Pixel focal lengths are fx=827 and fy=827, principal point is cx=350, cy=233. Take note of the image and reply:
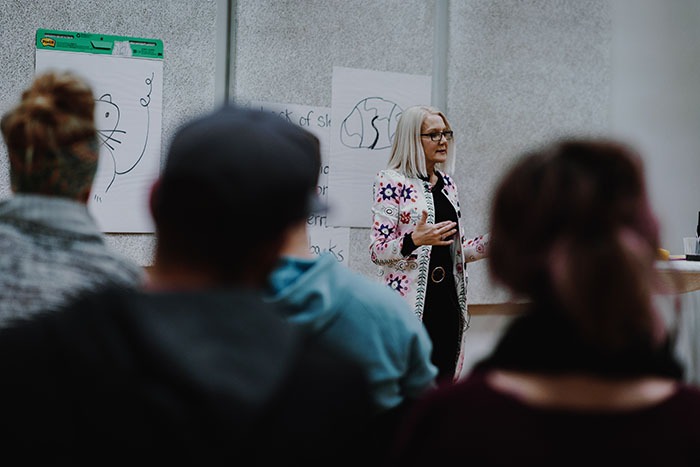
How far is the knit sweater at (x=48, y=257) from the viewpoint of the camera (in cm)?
121

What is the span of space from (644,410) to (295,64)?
3206 millimetres

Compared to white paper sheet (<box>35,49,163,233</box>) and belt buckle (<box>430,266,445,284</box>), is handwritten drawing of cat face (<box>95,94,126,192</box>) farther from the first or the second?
belt buckle (<box>430,266,445,284</box>)

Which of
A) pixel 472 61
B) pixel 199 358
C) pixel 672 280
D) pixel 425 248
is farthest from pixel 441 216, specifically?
pixel 199 358

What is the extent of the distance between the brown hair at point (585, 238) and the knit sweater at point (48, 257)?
652 millimetres

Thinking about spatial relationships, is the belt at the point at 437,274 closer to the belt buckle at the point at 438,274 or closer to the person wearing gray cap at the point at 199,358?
the belt buckle at the point at 438,274

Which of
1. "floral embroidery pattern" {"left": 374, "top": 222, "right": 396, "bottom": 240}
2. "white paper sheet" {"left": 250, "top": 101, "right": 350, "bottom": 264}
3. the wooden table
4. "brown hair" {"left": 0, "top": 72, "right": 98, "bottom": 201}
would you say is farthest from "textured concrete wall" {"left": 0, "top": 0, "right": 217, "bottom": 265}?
"brown hair" {"left": 0, "top": 72, "right": 98, "bottom": 201}

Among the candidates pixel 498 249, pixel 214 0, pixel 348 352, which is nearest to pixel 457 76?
pixel 214 0

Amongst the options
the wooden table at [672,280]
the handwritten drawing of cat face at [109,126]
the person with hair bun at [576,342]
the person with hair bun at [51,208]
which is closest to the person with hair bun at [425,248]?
the wooden table at [672,280]

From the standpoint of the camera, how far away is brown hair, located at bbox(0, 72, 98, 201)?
4.20 ft

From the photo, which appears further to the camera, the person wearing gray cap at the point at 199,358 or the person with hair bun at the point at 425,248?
the person with hair bun at the point at 425,248

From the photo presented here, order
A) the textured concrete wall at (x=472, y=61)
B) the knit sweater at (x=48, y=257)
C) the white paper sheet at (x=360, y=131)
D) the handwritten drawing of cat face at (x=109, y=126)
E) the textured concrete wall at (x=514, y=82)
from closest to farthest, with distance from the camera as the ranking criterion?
the knit sweater at (x=48, y=257) < the handwritten drawing of cat face at (x=109, y=126) < the textured concrete wall at (x=472, y=61) < the white paper sheet at (x=360, y=131) < the textured concrete wall at (x=514, y=82)

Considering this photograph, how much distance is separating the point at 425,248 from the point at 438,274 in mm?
117

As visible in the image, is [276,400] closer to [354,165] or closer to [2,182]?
[2,182]

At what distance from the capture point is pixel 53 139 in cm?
128
